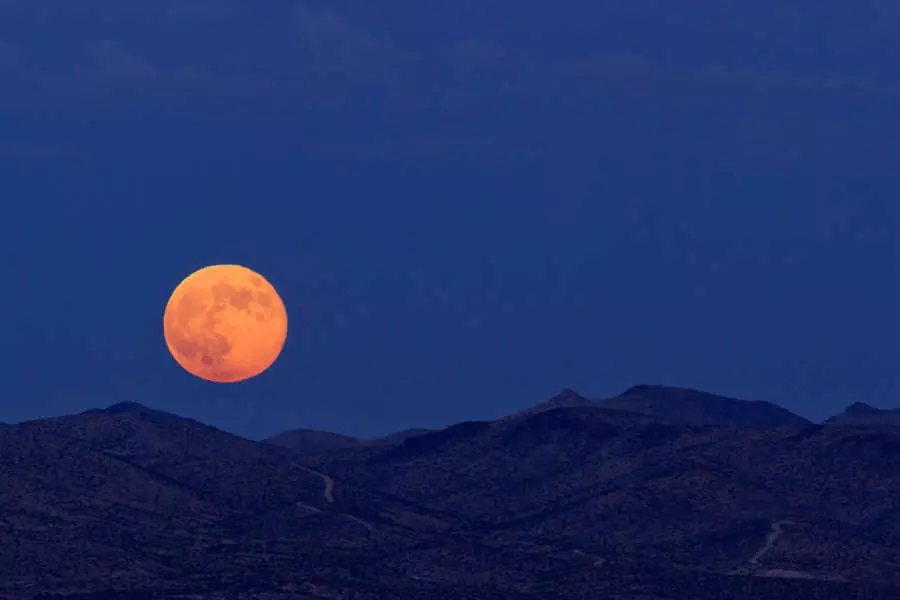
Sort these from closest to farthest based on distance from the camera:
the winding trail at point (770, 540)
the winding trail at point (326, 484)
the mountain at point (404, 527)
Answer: the mountain at point (404, 527)
the winding trail at point (770, 540)
the winding trail at point (326, 484)

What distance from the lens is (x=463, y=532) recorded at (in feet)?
542

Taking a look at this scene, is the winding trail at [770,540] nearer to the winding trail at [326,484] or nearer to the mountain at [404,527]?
the mountain at [404,527]

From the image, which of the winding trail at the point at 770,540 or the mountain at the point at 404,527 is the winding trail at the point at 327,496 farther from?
the winding trail at the point at 770,540

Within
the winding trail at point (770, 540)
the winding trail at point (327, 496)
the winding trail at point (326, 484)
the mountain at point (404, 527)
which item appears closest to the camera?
the mountain at point (404, 527)

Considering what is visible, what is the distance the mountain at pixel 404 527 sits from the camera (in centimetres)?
13100

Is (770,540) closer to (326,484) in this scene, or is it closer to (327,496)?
(327,496)

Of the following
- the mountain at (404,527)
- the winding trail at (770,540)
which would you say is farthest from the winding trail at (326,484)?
the winding trail at (770,540)

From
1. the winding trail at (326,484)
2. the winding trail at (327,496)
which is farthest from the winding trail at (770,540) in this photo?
the winding trail at (326,484)

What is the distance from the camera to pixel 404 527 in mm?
159125

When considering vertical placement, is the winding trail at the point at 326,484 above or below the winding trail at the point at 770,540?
above

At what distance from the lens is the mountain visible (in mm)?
131000

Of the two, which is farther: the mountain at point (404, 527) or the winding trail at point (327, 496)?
the winding trail at point (327, 496)

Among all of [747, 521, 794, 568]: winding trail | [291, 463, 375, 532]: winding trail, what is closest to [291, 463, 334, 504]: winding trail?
[291, 463, 375, 532]: winding trail

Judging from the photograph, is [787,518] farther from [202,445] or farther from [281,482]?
[202,445]
